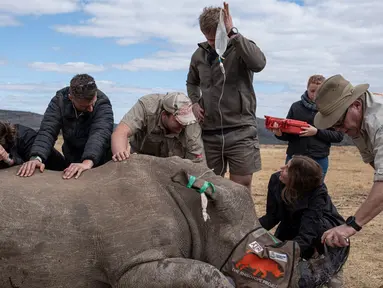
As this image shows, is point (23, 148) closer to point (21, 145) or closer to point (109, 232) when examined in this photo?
point (21, 145)

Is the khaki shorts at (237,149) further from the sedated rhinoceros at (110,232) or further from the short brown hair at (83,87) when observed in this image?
the sedated rhinoceros at (110,232)

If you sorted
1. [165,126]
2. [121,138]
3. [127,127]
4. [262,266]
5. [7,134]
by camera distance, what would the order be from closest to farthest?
[262,266]
[7,134]
[121,138]
[127,127]
[165,126]

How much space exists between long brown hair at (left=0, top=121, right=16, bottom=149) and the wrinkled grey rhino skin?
Answer: 0.87m

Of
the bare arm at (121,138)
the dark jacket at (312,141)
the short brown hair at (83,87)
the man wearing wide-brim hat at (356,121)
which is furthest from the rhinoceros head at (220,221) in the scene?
the dark jacket at (312,141)

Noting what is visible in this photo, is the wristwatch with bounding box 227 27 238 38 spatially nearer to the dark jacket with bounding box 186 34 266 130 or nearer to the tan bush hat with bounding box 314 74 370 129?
the dark jacket with bounding box 186 34 266 130

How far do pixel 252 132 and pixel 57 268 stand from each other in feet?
10.8

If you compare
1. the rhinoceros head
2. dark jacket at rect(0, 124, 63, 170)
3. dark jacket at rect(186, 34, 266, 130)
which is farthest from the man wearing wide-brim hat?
dark jacket at rect(0, 124, 63, 170)

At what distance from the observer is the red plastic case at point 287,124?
7859mm

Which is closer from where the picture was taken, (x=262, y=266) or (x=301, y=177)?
(x=262, y=266)

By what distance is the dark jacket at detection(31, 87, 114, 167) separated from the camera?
6.14 meters

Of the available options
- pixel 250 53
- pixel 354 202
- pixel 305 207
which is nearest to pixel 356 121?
pixel 305 207

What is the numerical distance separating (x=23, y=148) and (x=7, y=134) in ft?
1.07

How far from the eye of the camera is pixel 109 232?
4.95 meters

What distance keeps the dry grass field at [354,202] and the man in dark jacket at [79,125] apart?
353cm
